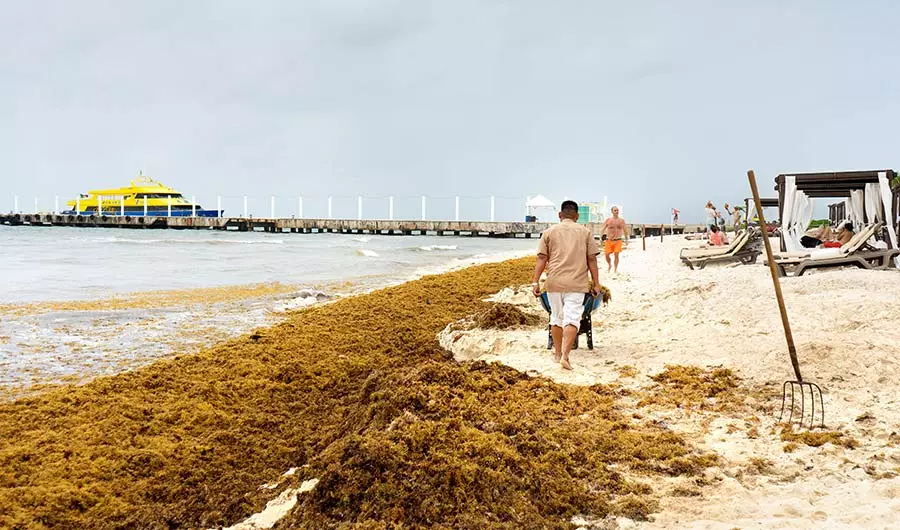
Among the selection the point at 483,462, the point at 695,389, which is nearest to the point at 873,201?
the point at 695,389

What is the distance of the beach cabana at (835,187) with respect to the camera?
14219 mm

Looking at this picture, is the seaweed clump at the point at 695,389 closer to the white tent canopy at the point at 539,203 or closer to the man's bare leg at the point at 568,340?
the man's bare leg at the point at 568,340

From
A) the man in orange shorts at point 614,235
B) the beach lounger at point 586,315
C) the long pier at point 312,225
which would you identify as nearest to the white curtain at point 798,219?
the man in orange shorts at point 614,235

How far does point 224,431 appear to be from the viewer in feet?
15.6

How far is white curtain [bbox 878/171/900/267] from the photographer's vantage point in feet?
44.8

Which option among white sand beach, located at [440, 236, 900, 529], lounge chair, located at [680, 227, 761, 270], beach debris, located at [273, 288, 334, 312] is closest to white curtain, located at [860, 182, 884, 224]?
lounge chair, located at [680, 227, 761, 270]

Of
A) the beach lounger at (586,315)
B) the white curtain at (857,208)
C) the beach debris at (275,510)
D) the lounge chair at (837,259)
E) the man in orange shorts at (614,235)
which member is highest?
the white curtain at (857,208)

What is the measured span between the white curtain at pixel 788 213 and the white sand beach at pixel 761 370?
491cm

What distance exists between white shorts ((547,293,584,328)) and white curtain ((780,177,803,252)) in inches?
456

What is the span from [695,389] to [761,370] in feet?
2.71

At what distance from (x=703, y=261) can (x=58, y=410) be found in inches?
515

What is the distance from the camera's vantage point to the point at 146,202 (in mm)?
71750

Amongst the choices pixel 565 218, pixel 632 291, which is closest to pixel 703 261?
pixel 632 291

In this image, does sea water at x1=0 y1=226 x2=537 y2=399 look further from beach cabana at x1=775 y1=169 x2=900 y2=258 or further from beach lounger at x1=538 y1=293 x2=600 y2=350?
beach cabana at x1=775 y1=169 x2=900 y2=258
